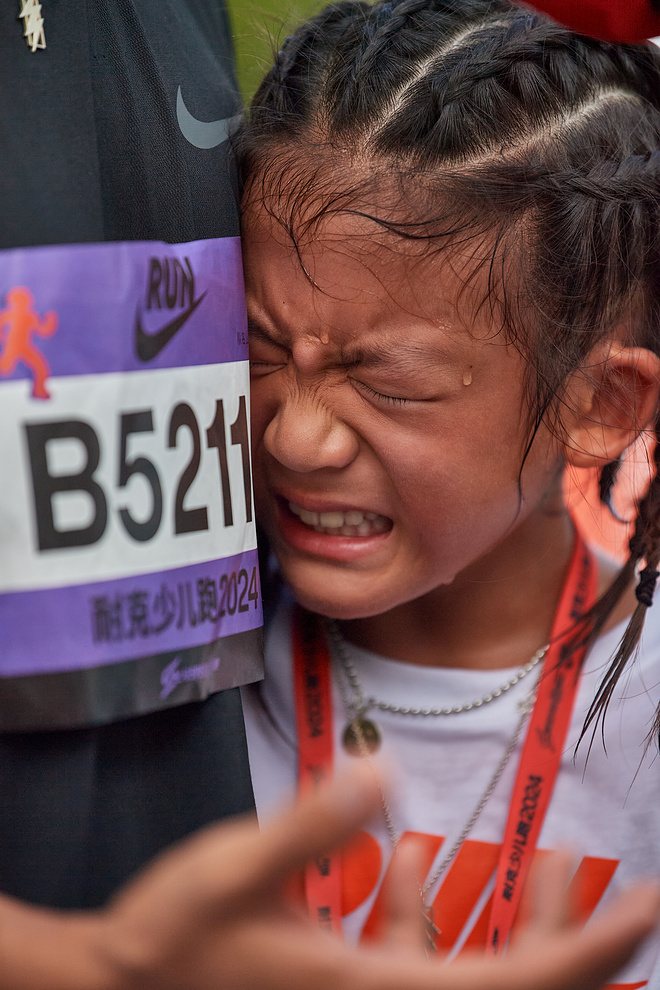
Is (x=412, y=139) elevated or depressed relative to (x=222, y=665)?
elevated

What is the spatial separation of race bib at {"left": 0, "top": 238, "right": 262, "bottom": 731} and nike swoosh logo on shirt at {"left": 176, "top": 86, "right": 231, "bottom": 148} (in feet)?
0.27

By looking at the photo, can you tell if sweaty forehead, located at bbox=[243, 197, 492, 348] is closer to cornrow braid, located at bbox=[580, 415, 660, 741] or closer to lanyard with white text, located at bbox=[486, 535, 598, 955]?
cornrow braid, located at bbox=[580, 415, 660, 741]

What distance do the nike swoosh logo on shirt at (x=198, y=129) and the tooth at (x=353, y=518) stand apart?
1.10 ft

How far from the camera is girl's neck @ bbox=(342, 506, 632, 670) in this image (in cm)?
108

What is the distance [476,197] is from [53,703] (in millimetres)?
528

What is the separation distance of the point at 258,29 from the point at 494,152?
0.25 metres

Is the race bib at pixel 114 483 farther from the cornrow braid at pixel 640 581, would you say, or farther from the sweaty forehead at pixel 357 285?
the cornrow braid at pixel 640 581

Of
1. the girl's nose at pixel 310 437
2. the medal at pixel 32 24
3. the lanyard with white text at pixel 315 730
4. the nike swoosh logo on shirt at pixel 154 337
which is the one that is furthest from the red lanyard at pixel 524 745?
the medal at pixel 32 24

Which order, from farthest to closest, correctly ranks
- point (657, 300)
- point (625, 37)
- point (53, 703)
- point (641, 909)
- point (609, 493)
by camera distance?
point (609, 493)
point (657, 300)
point (625, 37)
point (53, 703)
point (641, 909)

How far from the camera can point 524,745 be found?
104 cm

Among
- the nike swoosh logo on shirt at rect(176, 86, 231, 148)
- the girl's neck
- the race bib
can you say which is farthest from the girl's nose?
the girl's neck

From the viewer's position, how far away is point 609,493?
1116 millimetres

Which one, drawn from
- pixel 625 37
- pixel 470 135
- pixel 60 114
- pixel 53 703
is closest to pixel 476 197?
pixel 470 135

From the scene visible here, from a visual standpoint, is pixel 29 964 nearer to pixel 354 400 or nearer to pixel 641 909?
pixel 641 909
